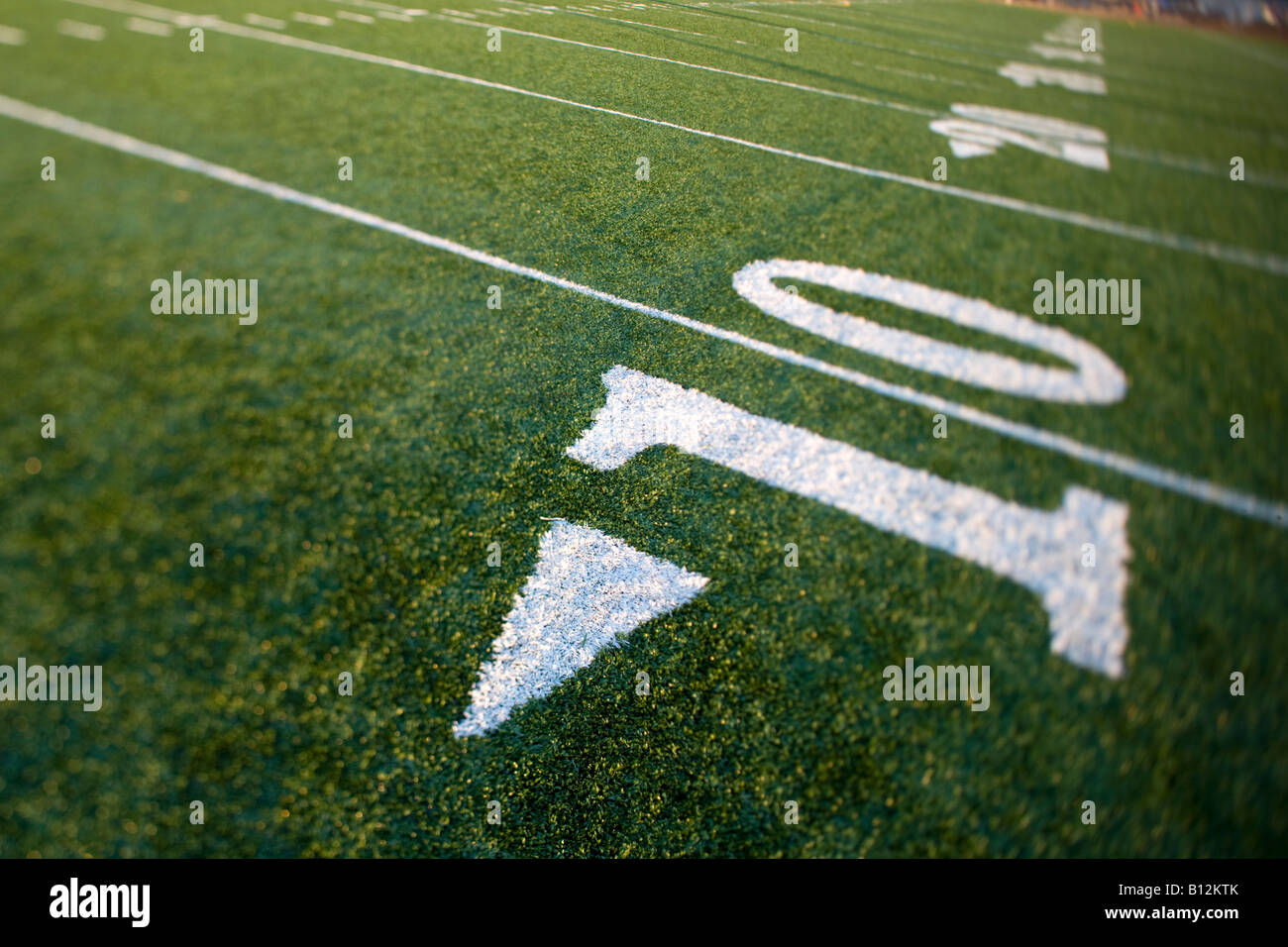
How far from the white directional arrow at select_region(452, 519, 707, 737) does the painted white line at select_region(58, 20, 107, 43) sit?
8.00 meters

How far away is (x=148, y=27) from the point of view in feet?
23.1

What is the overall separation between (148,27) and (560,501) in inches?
325

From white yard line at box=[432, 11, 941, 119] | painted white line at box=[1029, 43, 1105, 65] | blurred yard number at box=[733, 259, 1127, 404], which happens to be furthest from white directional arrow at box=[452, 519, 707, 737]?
painted white line at box=[1029, 43, 1105, 65]

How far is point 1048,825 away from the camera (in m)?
1.85

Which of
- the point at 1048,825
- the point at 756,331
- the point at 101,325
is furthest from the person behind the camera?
the point at 756,331

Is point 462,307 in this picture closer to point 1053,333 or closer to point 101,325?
point 101,325

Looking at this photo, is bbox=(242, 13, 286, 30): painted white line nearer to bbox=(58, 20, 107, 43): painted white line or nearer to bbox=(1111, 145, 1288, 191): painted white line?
bbox=(58, 20, 107, 43): painted white line

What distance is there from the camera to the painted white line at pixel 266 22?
7.39m

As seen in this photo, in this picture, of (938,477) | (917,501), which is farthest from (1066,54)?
(917,501)

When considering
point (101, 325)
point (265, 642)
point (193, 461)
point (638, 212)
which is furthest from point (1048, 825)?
point (101, 325)

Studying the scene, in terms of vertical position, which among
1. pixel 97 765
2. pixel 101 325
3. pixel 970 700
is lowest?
pixel 97 765

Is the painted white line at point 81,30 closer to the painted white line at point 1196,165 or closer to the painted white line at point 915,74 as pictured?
the painted white line at point 915,74

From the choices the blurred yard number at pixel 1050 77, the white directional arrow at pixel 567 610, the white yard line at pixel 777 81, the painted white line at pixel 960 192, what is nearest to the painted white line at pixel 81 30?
the painted white line at pixel 960 192

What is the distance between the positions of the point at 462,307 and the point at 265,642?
198cm
